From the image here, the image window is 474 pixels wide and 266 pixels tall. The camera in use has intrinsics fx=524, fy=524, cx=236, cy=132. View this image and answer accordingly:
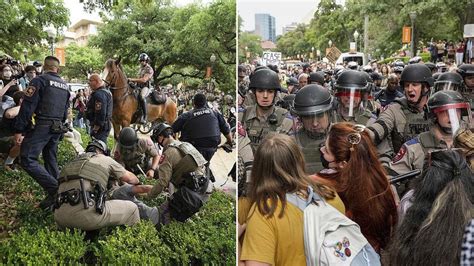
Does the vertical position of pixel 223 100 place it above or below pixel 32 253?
above

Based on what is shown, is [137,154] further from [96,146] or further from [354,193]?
[354,193]

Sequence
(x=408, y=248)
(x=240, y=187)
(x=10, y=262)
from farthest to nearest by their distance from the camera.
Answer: (x=10, y=262), (x=240, y=187), (x=408, y=248)

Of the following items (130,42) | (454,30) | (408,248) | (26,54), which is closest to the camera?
(408,248)

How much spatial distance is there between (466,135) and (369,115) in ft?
5.93

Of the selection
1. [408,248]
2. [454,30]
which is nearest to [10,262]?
[408,248]

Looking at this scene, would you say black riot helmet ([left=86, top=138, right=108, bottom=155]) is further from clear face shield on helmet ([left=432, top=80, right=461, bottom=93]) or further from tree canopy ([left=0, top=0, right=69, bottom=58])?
clear face shield on helmet ([left=432, top=80, right=461, bottom=93])

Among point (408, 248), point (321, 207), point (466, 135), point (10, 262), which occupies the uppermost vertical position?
point (466, 135)

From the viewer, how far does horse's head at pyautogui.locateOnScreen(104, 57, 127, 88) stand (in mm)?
4109

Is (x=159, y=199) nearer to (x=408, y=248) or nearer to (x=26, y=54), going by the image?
(x=26, y=54)

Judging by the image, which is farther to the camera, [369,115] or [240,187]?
[369,115]

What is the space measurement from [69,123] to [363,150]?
288cm

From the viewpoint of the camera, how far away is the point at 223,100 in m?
3.99

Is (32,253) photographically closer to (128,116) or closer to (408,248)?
(128,116)

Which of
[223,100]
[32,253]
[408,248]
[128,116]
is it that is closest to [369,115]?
[223,100]
